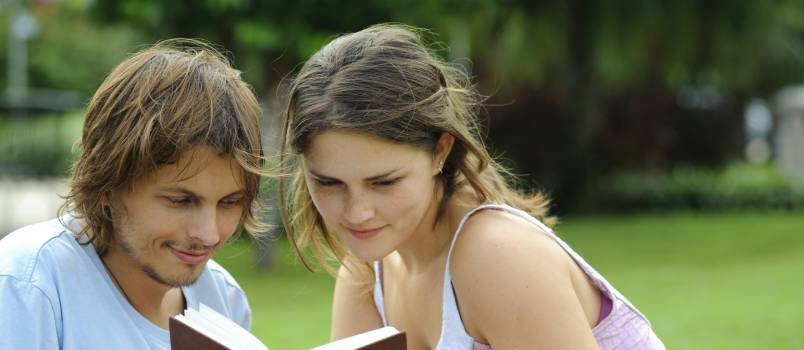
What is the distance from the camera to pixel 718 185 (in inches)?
665

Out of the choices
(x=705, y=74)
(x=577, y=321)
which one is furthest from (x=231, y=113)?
(x=705, y=74)

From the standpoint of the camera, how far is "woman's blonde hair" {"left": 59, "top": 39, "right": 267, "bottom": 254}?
7.72 ft

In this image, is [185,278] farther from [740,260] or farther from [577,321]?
[740,260]

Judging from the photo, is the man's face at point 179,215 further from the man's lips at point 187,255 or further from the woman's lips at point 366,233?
the woman's lips at point 366,233

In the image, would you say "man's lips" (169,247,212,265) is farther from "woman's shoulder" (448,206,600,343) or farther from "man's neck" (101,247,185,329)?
"woman's shoulder" (448,206,600,343)

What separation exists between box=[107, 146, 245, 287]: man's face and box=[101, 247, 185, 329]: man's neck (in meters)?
0.06

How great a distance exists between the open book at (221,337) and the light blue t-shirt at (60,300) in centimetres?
22

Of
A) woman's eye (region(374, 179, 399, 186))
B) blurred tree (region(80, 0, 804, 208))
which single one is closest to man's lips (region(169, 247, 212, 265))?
woman's eye (region(374, 179, 399, 186))

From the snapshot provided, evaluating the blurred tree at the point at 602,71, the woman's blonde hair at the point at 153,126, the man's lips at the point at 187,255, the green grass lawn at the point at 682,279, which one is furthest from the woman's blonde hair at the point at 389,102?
the blurred tree at the point at 602,71

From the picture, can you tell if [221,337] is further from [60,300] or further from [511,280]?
[511,280]

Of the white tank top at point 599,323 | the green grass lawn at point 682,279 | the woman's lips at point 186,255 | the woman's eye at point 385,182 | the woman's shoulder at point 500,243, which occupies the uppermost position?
the woman's eye at point 385,182

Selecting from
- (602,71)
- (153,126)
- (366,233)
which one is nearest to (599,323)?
(366,233)

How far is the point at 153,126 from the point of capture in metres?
2.35

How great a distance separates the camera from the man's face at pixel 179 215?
2.36m
